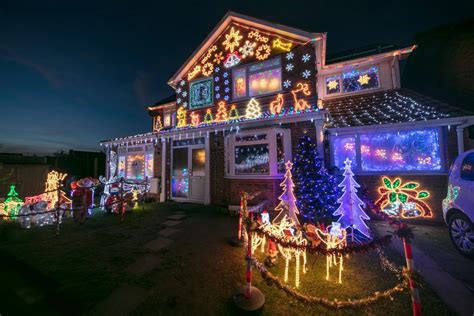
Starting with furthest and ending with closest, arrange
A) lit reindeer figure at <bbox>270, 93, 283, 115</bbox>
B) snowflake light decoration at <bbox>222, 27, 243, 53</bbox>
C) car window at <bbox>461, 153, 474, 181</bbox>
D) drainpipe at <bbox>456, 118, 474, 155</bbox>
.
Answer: snowflake light decoration at <bbox>222, 27, 243, 53</bbox>
lit reindeer figure at <bbox>270, 93, 283, 115</bbox>
drainpipe at <bbox>456, 118, 474, 155</bbox>
car window at <bbox>461, 153, 474, 181</bbox>

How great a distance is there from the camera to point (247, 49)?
1084 centimetres

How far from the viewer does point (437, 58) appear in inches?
428

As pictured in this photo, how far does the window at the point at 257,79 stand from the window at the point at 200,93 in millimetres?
1610

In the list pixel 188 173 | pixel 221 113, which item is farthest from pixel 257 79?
pixel 188 173

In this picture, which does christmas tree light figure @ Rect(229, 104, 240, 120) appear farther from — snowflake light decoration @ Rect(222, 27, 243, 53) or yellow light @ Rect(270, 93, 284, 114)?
snowflake light decoration @ Rect(222, 27, 243, 53)

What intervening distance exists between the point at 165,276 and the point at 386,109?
32.3 ft

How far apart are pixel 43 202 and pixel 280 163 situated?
891cm

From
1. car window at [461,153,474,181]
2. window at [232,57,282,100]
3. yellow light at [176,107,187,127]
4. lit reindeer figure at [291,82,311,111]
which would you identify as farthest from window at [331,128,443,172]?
yellow light at [176,107,187,127]

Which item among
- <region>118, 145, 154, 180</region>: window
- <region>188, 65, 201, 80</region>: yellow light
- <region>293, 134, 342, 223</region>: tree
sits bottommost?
<region>293, 134, 342, 223</region>: tree

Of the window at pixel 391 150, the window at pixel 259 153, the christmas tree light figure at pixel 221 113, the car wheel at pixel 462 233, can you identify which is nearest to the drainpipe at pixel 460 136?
the window at pixel 391 150

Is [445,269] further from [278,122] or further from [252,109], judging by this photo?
[252,109]

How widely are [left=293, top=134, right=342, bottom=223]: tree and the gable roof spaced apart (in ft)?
19.7

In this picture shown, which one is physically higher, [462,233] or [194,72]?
[194,72]

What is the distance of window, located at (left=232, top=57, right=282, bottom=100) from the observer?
10121 millimetres
